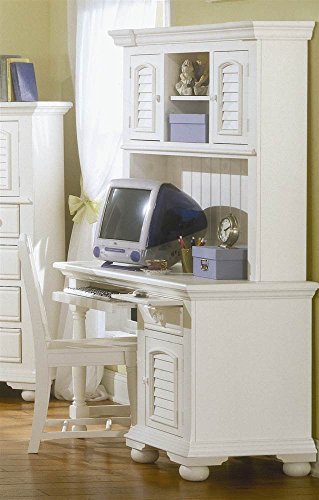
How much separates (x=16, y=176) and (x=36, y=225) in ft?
0.89

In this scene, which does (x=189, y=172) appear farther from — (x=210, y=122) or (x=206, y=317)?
(x=206, y=317)

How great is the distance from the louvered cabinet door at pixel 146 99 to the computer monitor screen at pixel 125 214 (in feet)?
0.85

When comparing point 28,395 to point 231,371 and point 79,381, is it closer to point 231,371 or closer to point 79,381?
point 79,381

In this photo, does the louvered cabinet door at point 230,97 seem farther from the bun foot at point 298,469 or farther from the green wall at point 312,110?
the bun foot at point 298,469

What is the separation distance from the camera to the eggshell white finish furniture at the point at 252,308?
16.3 ft

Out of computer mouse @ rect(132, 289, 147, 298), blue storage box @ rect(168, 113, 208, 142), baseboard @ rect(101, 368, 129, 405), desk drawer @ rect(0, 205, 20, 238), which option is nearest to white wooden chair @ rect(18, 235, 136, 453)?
computer mouse @ rect(132, 289, 147, 298)

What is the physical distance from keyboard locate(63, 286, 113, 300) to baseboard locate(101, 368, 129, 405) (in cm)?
100

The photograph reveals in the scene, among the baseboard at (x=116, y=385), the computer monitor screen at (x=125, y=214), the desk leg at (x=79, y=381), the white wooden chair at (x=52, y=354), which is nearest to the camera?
the white wooden chair at (x=52, y=354)

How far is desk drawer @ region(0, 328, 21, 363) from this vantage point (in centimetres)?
661

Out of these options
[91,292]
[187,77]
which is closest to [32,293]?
[91,292]

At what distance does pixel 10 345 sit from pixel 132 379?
1390mm

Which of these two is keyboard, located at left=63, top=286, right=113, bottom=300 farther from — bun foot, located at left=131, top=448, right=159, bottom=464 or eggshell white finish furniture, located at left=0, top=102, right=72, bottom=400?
eggshell white finish furniture, located at left=0, top=102, right=72, bottom=400

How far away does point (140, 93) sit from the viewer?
5.59 m

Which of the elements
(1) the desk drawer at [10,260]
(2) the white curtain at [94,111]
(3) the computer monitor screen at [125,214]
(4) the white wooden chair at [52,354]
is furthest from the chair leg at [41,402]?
(1) the desk drawer at [10,260]
